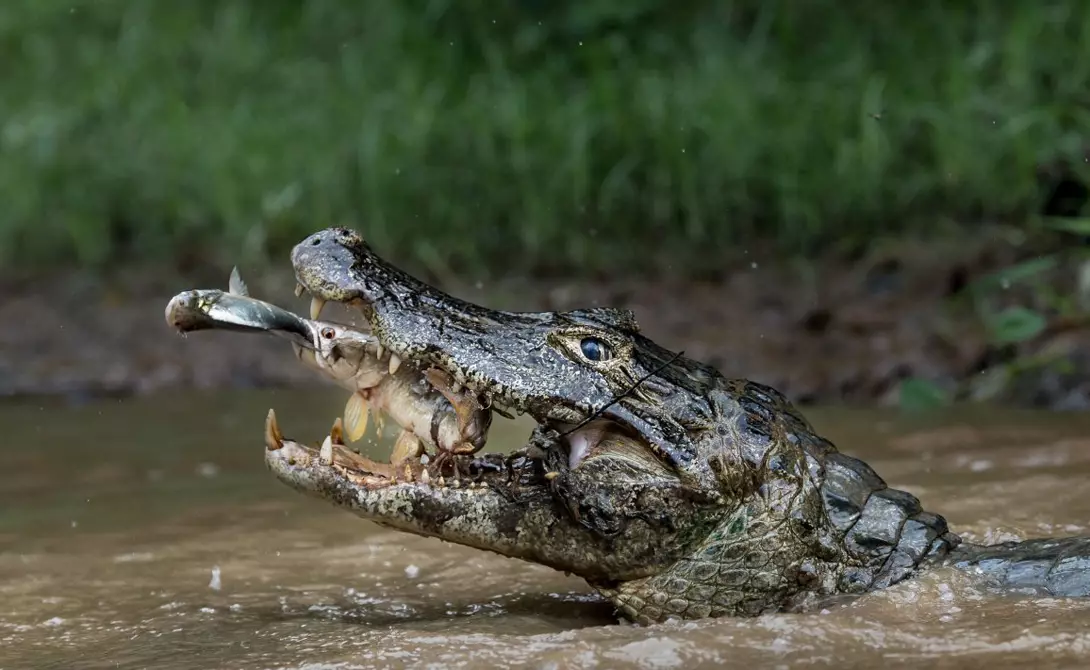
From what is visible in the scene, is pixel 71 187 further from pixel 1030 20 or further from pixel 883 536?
pixel 883 536

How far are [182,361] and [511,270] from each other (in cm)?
177

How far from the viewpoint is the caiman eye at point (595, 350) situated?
114 inches

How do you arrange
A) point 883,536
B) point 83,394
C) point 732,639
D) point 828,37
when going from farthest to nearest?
point 828,37, point 83,394, point 883,536, point 732,639

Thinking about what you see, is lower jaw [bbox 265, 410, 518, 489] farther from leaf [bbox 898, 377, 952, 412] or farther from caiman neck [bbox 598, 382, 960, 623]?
leaf [bbox 898, 377, 952, 412]

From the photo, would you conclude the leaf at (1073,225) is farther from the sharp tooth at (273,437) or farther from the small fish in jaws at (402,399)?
the sharp tooth at (273,437)

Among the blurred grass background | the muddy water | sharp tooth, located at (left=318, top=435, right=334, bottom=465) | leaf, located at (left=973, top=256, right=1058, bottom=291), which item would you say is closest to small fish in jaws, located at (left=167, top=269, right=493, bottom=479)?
sharp tooth, located at (left=318, top=435, right=334, bottom=465)

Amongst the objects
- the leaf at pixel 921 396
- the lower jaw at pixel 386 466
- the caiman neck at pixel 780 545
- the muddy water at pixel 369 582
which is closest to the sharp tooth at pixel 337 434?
the lower jaw at pixel 386 466

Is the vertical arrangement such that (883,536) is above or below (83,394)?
below

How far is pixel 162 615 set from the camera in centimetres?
320

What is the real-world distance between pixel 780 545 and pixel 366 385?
97 centimetres

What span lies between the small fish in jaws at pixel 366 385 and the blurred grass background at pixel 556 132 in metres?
4.08

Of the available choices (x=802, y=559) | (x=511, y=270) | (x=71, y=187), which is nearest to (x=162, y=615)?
(x=802, y=559)

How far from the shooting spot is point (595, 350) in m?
2.91

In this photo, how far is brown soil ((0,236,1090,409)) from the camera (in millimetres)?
5879
